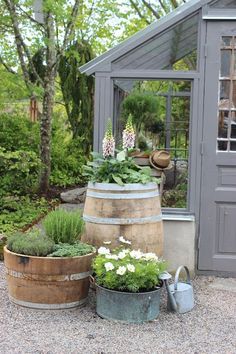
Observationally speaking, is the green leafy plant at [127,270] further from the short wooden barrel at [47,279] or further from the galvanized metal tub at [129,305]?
the short wooden barrel at [47,279]

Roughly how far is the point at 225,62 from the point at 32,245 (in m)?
2.57

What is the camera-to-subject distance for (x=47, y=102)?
28.2 ft

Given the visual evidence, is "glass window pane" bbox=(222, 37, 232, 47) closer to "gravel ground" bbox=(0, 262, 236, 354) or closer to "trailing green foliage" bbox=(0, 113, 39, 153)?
"gravel ground" bbox=(0, 262, 236, 354)

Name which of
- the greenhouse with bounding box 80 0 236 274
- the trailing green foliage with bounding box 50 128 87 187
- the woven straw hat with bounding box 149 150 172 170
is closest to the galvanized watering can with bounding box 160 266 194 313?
the greenhouse with bounding box 80 0 236 274

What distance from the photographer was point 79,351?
3324 millimetres

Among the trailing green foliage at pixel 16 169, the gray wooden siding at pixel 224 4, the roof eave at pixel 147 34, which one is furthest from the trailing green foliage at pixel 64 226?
the trailing green foliage at pixel 16 169

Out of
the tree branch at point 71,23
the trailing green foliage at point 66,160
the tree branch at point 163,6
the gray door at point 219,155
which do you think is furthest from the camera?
the tree branch at point 163,6

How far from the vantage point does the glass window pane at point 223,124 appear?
16.2ft

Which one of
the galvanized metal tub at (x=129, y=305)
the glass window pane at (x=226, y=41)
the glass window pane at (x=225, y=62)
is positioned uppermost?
the glass window pane at (x=226, y=41)

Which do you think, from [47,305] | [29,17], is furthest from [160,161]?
[29,17]

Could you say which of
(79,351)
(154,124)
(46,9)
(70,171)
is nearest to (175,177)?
(154,124)

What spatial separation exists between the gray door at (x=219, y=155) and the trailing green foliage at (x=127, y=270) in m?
1.24

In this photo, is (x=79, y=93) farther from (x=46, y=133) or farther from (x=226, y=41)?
(x=226, y=41)

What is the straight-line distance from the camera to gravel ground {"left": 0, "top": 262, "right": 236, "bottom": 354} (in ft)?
11.2
